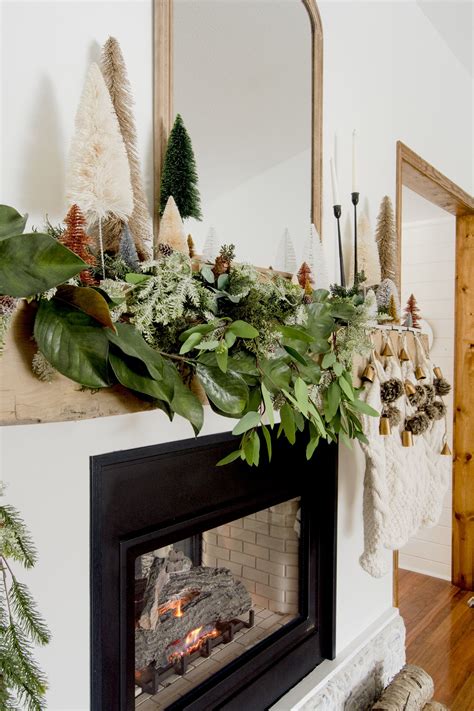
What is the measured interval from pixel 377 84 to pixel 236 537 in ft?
5.64

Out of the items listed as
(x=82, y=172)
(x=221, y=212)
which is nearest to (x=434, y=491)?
(x=221, y=212)

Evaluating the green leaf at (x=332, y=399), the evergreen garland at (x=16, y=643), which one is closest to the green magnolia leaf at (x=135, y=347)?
the evergreen garland at (x=16, y=643)

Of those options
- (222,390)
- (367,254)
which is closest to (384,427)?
(367,254)

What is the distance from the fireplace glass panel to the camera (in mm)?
1337

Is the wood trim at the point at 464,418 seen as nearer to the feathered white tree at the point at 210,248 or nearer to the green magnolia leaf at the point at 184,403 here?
the feathered white tree at the point at 210,248

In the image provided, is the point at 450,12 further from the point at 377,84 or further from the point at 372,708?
the point at 372,708

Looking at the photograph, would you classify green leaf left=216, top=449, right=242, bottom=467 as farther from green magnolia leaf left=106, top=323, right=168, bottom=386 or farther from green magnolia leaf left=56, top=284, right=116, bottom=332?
green magnolia leaf left=56, top=284, right=116, bottom=332

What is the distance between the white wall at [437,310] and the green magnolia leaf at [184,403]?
111 inches

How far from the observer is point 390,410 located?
1.60m

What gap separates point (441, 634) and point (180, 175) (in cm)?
263

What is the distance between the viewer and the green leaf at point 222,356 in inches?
32.0

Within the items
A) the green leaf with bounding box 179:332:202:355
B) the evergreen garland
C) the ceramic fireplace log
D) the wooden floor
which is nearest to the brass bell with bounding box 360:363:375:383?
the ceramic fireplace log

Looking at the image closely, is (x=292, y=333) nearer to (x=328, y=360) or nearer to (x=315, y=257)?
(x=328, y=360)

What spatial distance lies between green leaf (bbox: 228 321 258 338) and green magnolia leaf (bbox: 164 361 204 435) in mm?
134
